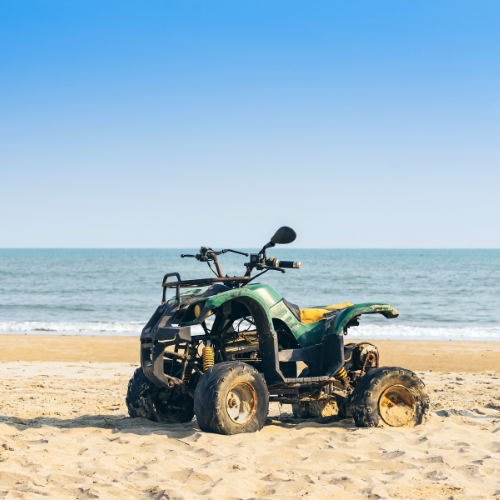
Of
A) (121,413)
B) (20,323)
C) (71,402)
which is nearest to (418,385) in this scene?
(121,413)

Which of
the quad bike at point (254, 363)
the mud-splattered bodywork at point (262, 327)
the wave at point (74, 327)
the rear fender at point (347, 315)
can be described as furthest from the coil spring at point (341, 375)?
the wave at point (74, 327)

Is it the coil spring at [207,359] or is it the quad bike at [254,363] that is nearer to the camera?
the quad bike at [254,363]

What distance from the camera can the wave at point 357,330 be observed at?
694 inches

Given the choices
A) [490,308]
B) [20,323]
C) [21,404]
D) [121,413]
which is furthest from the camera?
[490,308]

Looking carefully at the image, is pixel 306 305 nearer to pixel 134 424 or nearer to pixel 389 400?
pixel 389 400

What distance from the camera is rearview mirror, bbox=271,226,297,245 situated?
18.3ft

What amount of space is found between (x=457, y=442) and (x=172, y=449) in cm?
250

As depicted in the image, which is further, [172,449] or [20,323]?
[20,323]

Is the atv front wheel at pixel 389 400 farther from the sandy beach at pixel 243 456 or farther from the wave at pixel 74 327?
the wave at pixel 74 327

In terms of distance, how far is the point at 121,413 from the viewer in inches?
279

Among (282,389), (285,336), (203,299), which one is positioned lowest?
(282,389)

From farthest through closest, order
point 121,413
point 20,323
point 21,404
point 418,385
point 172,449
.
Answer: point 20,323 < point 21,404 < point 121,413 < point 418,385 < point 172,449

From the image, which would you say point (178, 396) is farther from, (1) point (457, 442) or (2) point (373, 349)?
(1) point (457, 442)

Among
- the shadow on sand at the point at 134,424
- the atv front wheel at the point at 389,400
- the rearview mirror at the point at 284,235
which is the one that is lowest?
the shadow on sand at the point at 134,424
